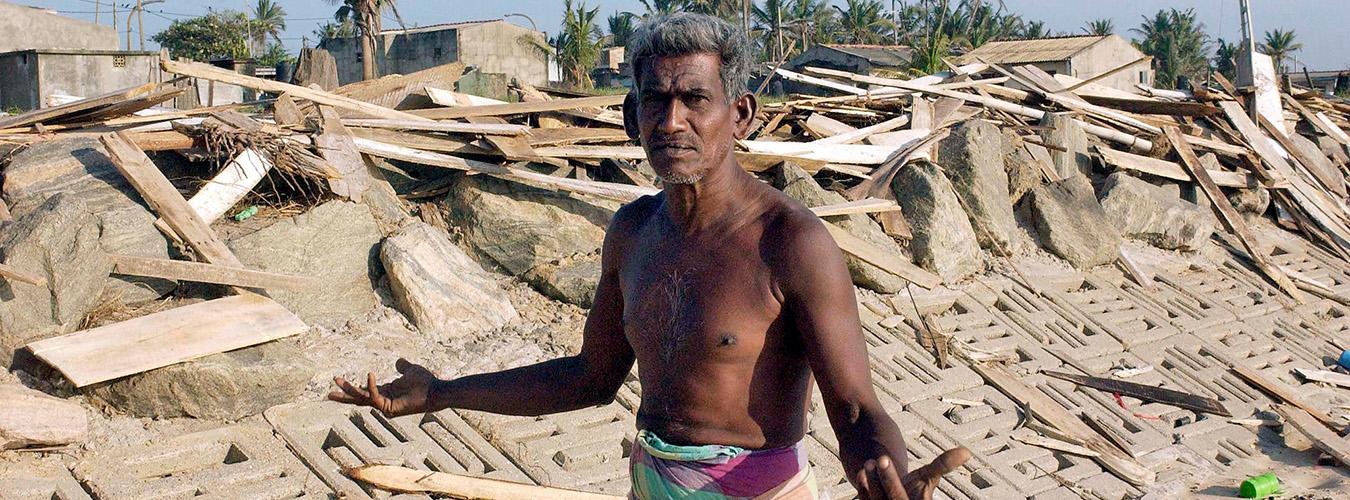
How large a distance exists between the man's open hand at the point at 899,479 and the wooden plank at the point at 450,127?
567 cm

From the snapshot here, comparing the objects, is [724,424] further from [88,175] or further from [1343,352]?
[1343,352]

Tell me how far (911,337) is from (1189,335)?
239cm

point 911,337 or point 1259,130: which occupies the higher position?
point 1259,130

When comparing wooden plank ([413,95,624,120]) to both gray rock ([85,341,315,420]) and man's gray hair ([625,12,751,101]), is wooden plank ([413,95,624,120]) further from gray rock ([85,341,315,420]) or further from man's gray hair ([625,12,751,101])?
man's gray hair ([625,12,751,101])

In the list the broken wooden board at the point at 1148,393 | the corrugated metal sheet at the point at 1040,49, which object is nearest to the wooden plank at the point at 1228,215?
the broken wooden board at the point at 1148,393

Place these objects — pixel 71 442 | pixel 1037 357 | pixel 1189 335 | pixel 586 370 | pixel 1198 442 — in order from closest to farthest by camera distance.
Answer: pixel 586 370 → pixel 71 442 → pixel 1198 442 → pixel 1037 357 → pixel 1189 335

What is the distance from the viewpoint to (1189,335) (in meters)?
8.28

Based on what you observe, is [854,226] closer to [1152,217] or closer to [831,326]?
[1152,217]

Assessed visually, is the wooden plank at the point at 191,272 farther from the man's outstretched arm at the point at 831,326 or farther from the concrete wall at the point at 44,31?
the concrete wall at the point at 44,31

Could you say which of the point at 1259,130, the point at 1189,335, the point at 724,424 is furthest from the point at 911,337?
the point at 1259,130

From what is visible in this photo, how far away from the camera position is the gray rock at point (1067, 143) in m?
10.2

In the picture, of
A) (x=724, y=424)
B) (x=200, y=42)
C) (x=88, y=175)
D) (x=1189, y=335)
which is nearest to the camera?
(x=724, y=424)

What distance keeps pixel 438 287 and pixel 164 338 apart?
1.49m

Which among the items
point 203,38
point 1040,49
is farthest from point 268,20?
point 1040,49
